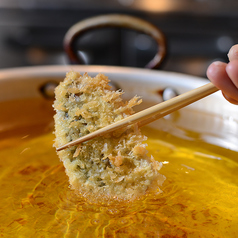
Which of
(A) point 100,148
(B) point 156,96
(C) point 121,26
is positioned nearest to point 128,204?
(A) point 100,148

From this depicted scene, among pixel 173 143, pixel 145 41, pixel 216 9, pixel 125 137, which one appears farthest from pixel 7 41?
pixel 125 137

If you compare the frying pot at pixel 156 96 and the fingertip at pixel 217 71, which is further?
the frying pot at pixel 156 96

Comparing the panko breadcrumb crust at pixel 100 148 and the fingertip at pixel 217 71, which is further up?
the fingertip at pixel 217 71

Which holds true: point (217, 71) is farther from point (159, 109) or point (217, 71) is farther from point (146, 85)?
point (146, 85)

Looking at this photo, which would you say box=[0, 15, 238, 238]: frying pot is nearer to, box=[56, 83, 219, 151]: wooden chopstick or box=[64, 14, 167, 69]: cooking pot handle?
box=[64, 14, 167, 69]: cooking pot handle

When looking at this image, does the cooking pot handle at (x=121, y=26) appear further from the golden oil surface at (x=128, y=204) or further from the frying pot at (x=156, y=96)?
the golden oil surface at (x=128, y=204)

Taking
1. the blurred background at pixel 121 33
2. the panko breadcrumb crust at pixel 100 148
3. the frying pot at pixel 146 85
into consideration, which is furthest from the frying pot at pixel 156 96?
the blurred background at pixel 121 33

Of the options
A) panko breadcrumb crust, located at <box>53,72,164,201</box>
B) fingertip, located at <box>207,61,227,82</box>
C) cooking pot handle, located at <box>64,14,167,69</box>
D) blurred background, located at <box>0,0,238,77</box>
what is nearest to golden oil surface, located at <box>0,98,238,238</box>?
panko breadcrumb crust, located at <box>53,72,164,201</box>
